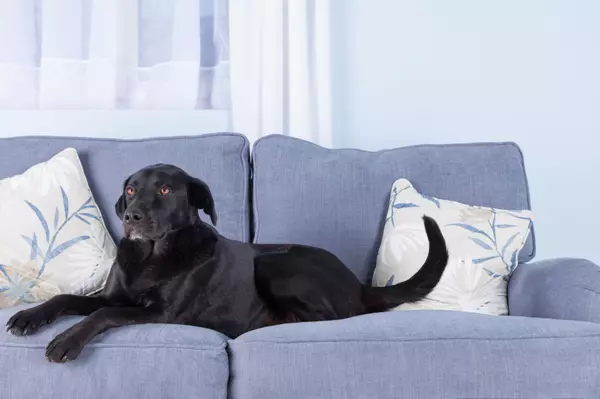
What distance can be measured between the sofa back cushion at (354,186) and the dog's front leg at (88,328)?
2.02ft

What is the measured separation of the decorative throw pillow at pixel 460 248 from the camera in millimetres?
1834

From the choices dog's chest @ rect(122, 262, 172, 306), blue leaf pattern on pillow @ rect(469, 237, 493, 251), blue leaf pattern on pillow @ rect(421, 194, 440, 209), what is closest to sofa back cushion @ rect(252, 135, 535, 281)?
blue leaf pattern on pillow @ rect(421, 194, 440, 209)

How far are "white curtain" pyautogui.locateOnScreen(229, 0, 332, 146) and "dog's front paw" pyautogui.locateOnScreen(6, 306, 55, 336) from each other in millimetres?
1229

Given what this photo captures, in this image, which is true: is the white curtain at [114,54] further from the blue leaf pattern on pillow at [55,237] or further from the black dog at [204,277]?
the black dog at [204,277]

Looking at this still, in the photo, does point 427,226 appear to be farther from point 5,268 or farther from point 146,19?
point 146,19

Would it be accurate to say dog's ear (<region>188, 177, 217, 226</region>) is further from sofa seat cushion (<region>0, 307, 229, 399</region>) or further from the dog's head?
sofa seat cushion (<region>0, 307, 229, 399</region>)

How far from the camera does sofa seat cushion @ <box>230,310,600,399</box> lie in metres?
1.27

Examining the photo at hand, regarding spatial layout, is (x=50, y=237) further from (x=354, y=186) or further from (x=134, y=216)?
(x=354, y=186)

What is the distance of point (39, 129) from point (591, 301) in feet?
6.40

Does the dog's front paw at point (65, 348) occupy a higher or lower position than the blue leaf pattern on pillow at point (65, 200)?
lower

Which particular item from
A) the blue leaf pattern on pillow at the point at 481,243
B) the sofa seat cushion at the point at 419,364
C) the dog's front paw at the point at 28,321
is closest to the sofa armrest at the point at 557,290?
the blue leaf pattern on pillow at the point at 481,243

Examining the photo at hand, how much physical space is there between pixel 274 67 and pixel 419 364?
1.46m

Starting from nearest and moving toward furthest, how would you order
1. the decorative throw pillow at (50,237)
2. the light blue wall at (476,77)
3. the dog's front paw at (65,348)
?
1. the dog's front paw at (65,348)
2. the decorative throw pillow at (50,237)
3. the light blue wall at (476,77)

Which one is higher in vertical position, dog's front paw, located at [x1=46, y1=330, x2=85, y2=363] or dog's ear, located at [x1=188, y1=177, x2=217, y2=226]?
dog's ear, located at [x1=188, y1=177, x2=217, y2=226]
